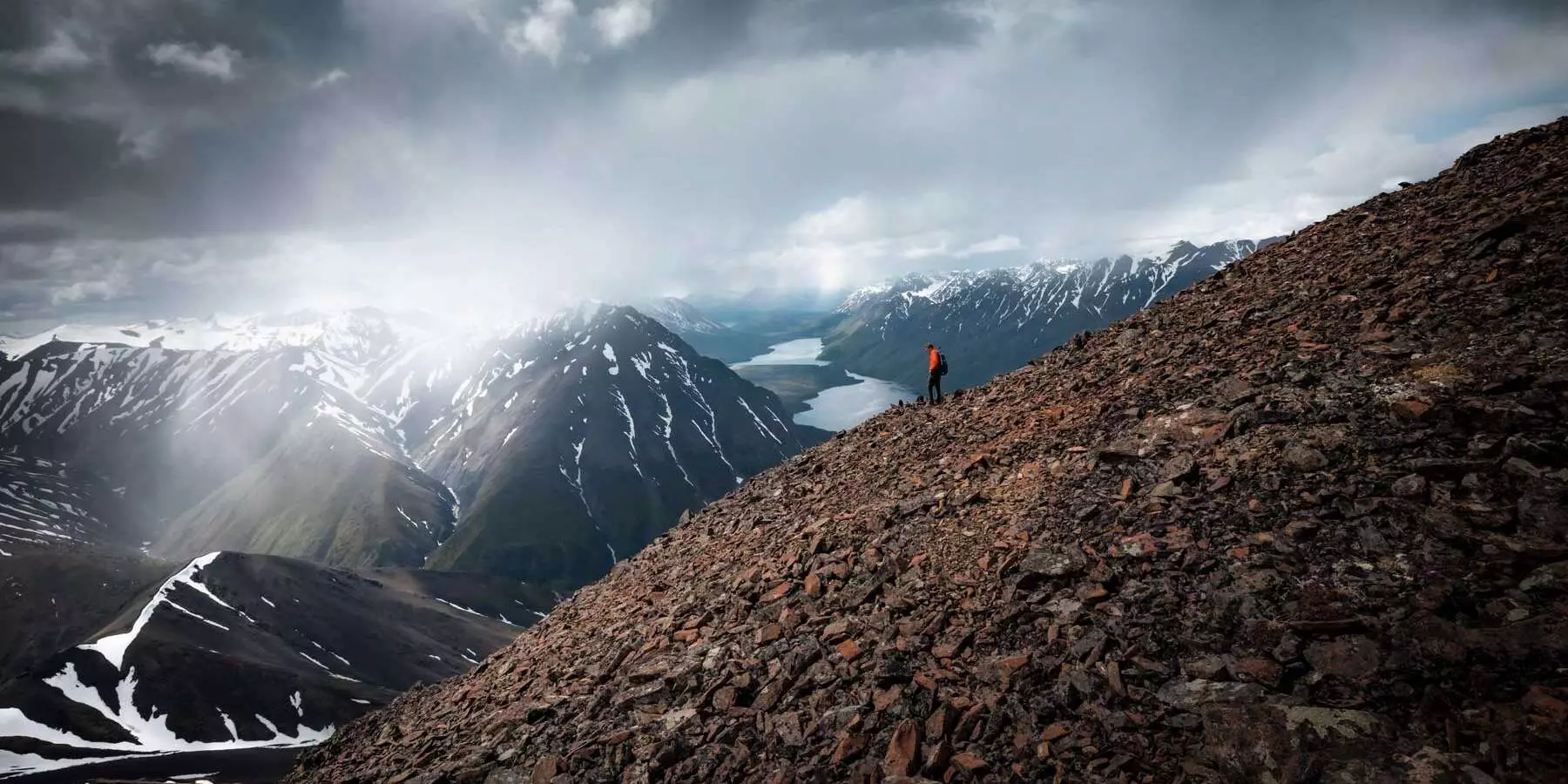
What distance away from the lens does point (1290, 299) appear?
21.0 metres

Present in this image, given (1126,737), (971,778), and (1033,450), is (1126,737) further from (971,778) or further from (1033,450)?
(1033,450)

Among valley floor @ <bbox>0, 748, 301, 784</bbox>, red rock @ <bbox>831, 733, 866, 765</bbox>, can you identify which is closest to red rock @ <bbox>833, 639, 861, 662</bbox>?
red rock @ <bbox>831, 733, 866, 765</bbox>

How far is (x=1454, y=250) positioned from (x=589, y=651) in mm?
26298

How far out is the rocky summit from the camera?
9414 millimetres

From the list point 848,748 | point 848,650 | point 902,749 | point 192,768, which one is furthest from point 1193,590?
point 192,768

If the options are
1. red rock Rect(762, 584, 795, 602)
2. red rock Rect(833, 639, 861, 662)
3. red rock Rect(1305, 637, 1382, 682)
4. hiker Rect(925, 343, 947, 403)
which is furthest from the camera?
hiker Rect(925, 343, 947, 403)

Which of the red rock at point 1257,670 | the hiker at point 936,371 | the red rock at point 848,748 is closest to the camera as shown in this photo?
the red rock at point 1257,670

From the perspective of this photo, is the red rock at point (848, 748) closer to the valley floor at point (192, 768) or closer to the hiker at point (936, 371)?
the hiker at point (936, 371)

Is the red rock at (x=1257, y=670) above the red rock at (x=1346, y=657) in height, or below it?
below

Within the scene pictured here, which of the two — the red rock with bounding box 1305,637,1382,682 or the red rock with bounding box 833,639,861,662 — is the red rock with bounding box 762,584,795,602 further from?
the red rock with bounding box 1305,637,1382,682

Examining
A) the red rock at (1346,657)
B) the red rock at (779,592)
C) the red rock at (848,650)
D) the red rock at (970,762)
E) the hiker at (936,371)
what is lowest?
the red rock at (970,762)

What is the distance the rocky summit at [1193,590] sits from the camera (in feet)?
30.9

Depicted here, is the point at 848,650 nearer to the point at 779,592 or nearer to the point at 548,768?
the point at 779,592

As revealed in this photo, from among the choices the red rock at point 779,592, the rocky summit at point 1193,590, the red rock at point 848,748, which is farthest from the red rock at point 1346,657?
the red rock at point 779,592
